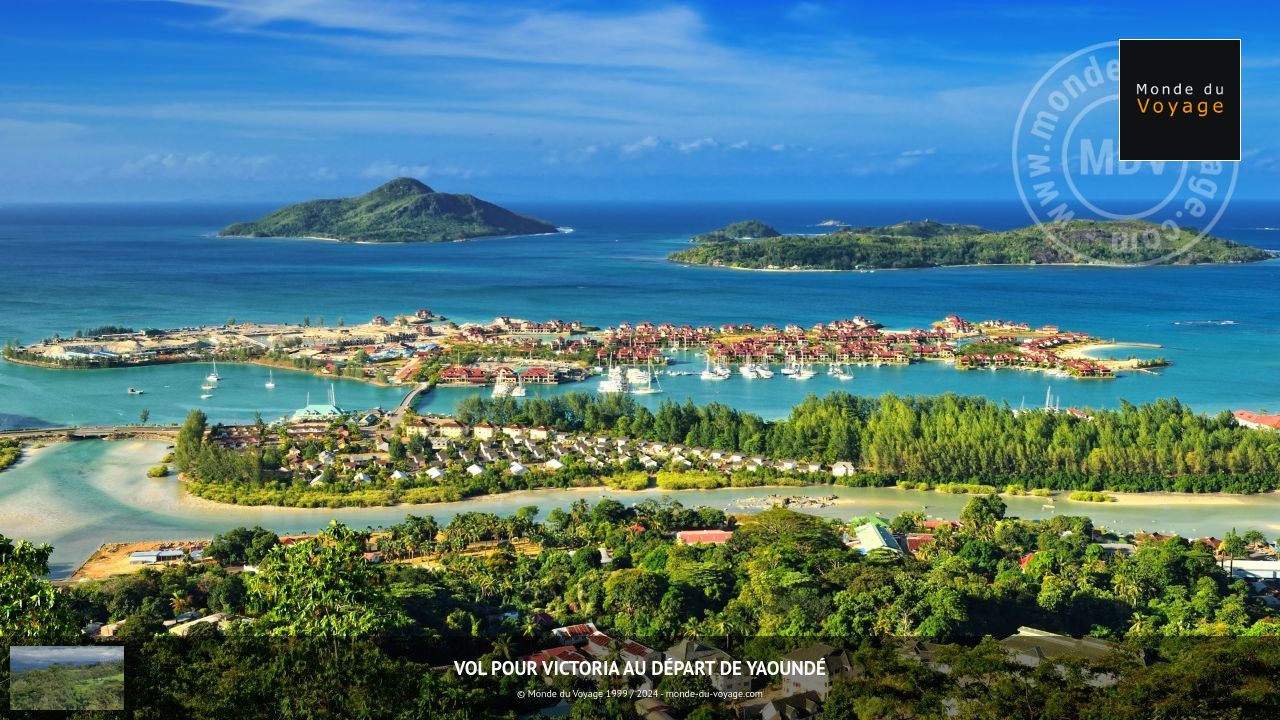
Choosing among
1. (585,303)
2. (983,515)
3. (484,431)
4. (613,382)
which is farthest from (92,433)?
(585,303)

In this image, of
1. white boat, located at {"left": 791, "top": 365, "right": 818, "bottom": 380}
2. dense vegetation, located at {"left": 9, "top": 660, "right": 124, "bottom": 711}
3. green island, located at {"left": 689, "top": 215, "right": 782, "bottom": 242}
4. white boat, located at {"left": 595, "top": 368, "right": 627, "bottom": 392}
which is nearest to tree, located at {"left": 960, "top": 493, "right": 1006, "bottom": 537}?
dense vegetation, located at {"left": 9, "top": 660, "right": 124, "bottom": 711}

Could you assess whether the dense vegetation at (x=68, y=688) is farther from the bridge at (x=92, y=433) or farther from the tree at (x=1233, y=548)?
the bridge at (x=92, y=433)

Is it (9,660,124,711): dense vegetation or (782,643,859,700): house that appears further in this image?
(782,643,859,700): house

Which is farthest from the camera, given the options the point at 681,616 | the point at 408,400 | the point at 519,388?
the point at 519,388

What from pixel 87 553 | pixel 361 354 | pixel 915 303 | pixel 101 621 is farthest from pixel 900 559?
pixel 915 303

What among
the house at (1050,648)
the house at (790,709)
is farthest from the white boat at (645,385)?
the house at (790,709)

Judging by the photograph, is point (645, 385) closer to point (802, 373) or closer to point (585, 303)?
point (802, 373)

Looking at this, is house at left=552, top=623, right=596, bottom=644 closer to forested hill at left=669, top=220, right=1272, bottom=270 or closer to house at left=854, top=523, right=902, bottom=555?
house at left=854, top=523, right=902, bottom=555
